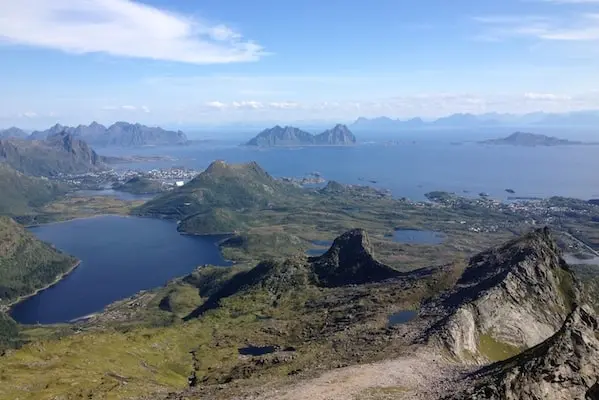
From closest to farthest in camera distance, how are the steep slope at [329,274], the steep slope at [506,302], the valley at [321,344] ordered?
the valley at [321,344]
the steep slope at [506,302]
the steep slope at [329,274]

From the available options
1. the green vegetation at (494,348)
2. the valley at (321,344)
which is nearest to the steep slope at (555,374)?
the valley at (321,344)

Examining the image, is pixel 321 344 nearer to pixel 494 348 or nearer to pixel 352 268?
pixel 494 348

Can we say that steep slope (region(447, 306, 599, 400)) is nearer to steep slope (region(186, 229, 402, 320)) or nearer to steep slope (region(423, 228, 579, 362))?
steep slope (region(423, 228, 579, 362))

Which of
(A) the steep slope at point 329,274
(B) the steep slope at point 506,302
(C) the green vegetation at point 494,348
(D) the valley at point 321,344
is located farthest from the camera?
(A) the steep slope at point 329,274

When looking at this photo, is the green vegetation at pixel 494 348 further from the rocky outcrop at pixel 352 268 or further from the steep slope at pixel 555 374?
the rocky outcrop at pixel 352 268

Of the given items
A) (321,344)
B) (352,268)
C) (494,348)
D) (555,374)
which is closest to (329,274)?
(352,268)

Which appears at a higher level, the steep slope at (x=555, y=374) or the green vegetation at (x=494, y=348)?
the steep slope at (x=555, y=374)
